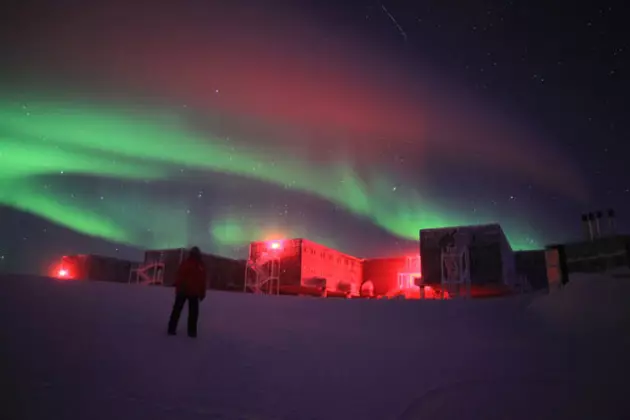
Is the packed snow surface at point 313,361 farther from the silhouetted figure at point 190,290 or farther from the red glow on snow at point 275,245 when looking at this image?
the red glow on snow at point 275,245

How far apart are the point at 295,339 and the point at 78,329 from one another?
4.24 metres

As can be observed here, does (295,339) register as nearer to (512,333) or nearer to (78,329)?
(78,329)

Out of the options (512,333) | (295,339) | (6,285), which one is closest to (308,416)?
(295,339)

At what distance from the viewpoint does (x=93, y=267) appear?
35.7 metres

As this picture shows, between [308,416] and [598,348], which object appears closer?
[308,416]

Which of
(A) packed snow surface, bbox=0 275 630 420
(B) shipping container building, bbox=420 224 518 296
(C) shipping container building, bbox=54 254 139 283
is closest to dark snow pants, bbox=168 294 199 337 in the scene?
(A) packed snow surface, bbox=0 275 630 420

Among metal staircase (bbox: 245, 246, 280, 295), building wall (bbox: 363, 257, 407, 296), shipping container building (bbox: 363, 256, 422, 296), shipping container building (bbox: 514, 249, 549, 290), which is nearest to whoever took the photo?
metal staircase (bbox: 245, 246, 280, 295)

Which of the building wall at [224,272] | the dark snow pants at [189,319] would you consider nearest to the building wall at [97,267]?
the building wall at [224,272]

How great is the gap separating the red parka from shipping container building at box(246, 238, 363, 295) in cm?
2102

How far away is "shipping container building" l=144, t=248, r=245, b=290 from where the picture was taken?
105ft

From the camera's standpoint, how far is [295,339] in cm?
832

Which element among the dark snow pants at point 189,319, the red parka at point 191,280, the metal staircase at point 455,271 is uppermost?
the metal staircase at point 455,271

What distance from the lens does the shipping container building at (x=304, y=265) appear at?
31.6m

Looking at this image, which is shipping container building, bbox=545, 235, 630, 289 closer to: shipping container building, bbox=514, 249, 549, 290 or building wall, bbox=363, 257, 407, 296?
shipping container building, bbox=514, 249, 549, 290
